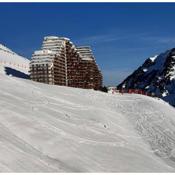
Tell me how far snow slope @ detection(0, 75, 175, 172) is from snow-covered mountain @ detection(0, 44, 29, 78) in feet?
341

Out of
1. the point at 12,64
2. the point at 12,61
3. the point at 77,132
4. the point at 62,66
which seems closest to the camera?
the point at 77,132

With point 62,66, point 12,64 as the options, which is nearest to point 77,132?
point 62,66

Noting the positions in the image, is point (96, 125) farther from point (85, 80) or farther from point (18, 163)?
point (85, 80)

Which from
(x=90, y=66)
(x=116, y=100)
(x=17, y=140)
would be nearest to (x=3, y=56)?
(x=90, y=66)

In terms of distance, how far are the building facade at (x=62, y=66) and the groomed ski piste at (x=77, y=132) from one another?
8208cm

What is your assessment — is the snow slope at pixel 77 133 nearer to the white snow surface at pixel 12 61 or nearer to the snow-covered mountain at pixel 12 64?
the snow-covered mountain at pixel 12 64

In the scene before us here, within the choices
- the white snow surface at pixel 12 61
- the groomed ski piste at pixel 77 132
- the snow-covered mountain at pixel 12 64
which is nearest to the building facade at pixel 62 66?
the snow-covered mountain at pixel 12 64

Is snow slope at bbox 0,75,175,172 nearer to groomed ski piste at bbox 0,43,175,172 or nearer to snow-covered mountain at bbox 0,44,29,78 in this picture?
groomed ski piste at bbox 0,43,175,172

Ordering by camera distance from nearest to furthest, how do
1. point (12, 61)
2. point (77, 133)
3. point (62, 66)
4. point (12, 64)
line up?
point (77, 133)
point (62, 66)
point (12, 64)
point (12, 61)

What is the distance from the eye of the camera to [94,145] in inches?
1212

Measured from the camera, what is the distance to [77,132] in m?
33.1

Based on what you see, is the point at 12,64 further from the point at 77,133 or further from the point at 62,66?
the point at 77,133

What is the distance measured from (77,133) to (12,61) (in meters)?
149

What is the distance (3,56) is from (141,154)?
15655 cm
